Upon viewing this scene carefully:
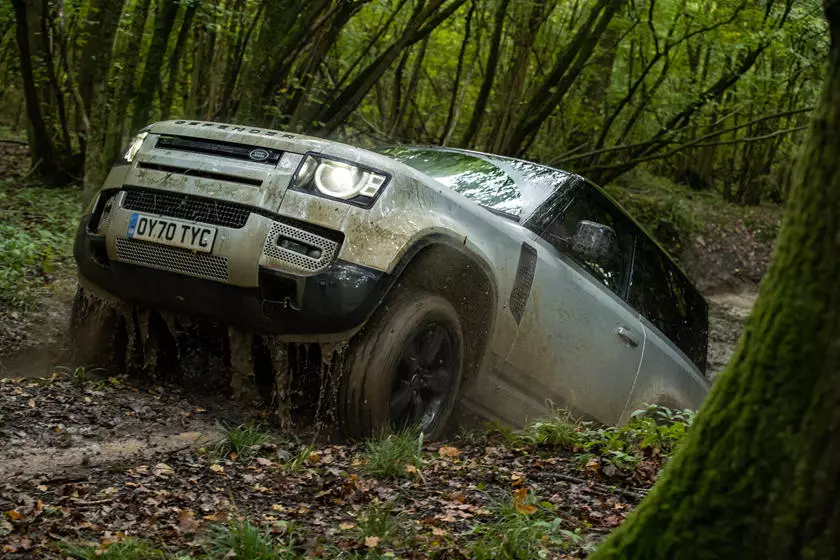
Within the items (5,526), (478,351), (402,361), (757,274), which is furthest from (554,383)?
(757,274)

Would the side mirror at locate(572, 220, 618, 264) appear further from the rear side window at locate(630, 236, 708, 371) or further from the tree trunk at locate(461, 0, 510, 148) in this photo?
the tree trunk at locate(461, 0, 510, 148)

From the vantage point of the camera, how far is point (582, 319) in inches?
196

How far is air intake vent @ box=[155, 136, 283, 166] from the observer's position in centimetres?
409

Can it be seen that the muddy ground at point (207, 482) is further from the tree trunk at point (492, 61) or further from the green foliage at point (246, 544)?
the tree trunk at point (492, 61)

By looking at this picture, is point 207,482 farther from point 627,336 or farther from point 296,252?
point 627,336

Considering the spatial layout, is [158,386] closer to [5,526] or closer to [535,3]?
[5,526]

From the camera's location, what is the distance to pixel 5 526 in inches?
110

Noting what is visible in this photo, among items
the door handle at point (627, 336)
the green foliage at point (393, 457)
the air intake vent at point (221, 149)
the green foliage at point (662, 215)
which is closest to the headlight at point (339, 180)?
the air intake vent at point (221, 149)

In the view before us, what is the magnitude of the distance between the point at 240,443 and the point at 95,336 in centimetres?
135

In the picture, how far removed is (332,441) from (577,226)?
1959mm

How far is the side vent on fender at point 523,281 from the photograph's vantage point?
4.55 metres

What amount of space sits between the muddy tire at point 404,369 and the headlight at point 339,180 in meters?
0.52

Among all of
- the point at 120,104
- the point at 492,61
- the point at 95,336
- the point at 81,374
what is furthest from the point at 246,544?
the point at 492,61

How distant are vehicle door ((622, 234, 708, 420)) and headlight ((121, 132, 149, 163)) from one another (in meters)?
3.08
